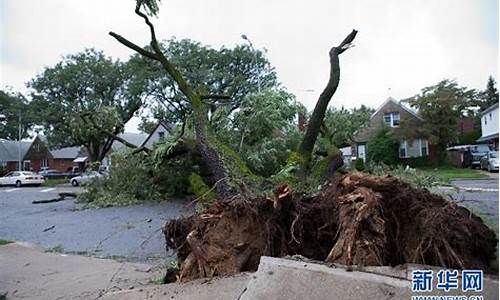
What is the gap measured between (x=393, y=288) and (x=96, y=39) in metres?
6.26

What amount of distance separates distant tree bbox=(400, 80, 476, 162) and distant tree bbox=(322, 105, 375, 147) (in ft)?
A: 5.26

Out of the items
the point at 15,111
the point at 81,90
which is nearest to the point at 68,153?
the point at 15,111

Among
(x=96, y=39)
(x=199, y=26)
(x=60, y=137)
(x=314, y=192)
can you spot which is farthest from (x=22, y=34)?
(x=60, y=137)

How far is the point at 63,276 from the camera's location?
4.27 m

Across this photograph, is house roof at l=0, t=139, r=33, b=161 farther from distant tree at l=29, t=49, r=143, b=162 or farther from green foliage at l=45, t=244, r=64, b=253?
green foliage at l=45, t=244, r=64, b=253

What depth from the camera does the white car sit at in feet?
65.0

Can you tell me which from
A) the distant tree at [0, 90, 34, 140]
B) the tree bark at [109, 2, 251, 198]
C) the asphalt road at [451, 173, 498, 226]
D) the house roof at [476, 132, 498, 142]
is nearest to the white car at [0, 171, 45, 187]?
the distant tree at [0, 90, 34, 140]

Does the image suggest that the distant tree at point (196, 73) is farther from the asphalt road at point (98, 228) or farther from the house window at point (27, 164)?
the house window at point (27, 164)

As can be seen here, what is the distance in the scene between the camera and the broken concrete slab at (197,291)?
9.40ft

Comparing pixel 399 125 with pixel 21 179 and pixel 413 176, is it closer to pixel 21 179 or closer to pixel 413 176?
pixel 413 176

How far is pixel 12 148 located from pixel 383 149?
27268mm

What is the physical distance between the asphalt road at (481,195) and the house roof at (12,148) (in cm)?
2734

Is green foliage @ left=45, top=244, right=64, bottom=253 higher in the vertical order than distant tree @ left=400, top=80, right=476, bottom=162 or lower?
lower

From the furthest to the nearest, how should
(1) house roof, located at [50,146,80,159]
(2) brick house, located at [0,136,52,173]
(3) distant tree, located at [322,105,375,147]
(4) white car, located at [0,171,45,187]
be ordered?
1. (1) house roof, located at [50,146,80,159]
2. (2) brick house, located at [0,136,52,173]
3. (4) white car, located at [0,171,45,187]
4. (3) distant tree, located at [322,105,375,147]
